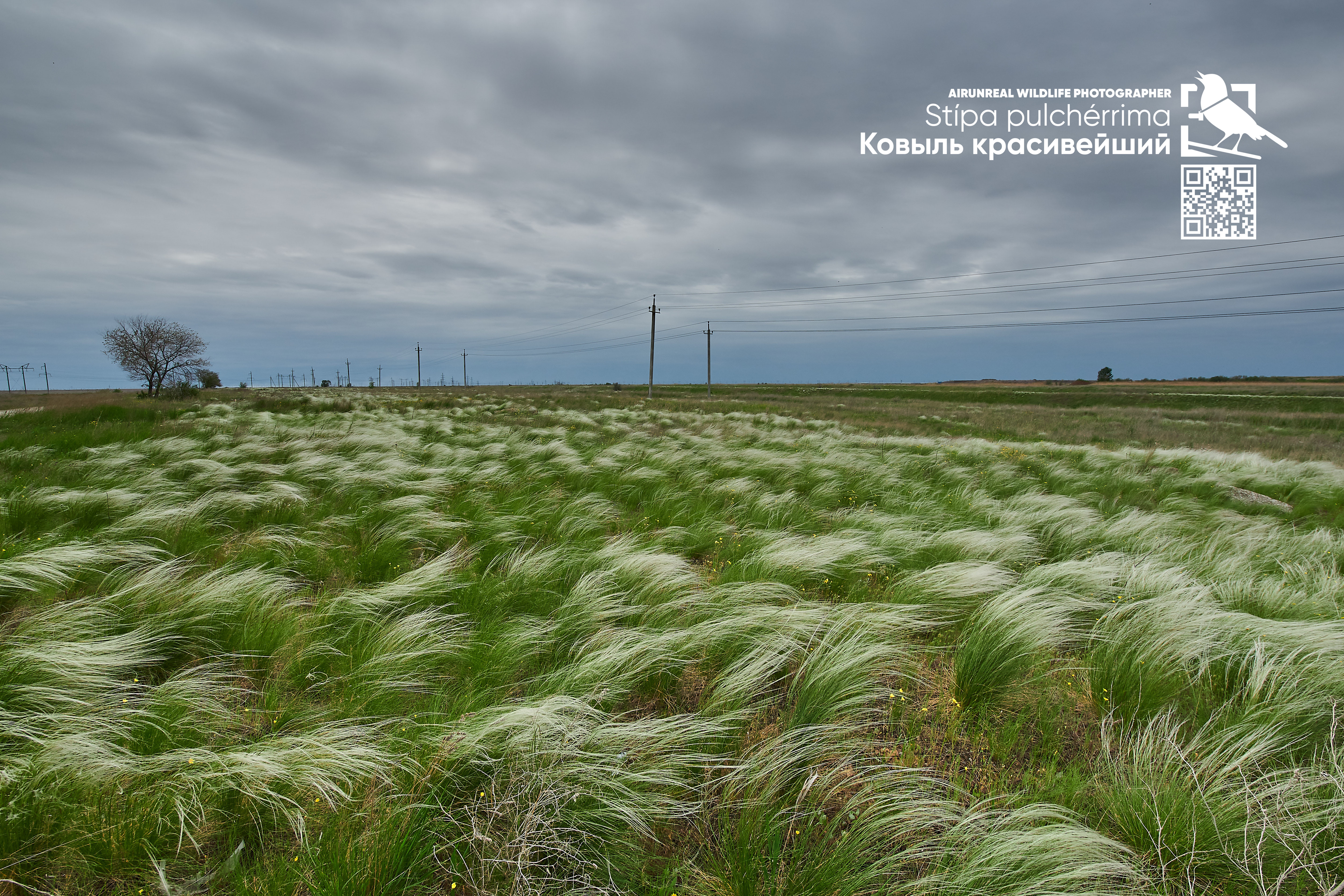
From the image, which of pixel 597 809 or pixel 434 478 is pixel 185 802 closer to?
pixel 597 809

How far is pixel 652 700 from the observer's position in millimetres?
2344

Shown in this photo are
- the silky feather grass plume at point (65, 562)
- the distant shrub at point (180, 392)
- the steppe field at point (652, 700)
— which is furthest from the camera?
the distant shrub at point (180, 392)

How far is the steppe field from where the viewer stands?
1.50 m

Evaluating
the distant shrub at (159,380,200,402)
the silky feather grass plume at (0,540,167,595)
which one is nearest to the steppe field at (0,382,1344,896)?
the silky feather grass plume at (0,540,167,595)

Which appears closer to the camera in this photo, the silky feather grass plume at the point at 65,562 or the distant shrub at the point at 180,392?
the silky feather grass plume at the point at 65,562

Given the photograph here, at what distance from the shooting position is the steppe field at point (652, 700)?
4.92ft

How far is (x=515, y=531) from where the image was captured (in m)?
4.56

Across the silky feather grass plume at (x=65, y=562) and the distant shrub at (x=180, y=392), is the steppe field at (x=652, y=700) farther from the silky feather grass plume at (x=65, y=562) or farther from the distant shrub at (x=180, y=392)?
the distant shrub at (x=180, y=392)

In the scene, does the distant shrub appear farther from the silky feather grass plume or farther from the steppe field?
the steppe field

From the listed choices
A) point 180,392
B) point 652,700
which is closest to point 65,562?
point 652,700

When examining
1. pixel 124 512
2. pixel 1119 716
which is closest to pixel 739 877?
pixel 1119 716

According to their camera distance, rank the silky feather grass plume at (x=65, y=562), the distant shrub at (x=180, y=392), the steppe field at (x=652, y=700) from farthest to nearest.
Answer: the distant shrub at (x=180, y=392)
the silky feather grass plume at (x=65, y=562)
the steppe field at (x=652, y=700)

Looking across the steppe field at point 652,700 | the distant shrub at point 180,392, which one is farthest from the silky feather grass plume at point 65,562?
the distant shrub at point 180,392

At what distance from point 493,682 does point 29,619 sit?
2.24 metres
